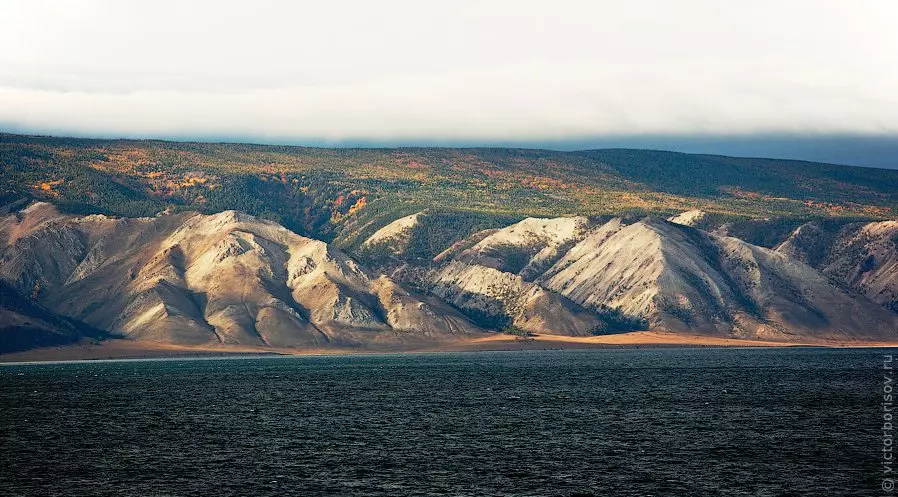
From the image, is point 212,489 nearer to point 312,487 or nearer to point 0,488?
point 312,487

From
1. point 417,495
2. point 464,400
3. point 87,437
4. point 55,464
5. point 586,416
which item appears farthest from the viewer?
point 464,400

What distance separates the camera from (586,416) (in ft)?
527

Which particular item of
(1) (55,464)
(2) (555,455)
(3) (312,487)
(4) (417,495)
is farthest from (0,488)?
(2) (555,455)

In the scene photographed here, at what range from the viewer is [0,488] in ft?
348

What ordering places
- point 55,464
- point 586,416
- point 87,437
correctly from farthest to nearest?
point 586,416, point 87,437, point 55,464

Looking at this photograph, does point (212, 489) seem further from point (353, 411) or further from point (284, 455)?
point (353, 411)

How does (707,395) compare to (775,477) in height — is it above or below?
below

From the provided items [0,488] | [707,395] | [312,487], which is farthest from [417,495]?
[707,395]

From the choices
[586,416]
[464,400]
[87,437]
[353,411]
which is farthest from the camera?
[464,400]

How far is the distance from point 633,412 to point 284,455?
57572 mm

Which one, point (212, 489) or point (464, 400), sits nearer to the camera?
point (212, 489)

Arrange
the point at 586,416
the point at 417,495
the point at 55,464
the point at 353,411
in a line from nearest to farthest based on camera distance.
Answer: the point at 417,495 → the point at 55,464 → the point at 586,416 → the point at 353,411

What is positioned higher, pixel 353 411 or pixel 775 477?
pixel 775 477

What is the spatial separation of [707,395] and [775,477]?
88707 mm
